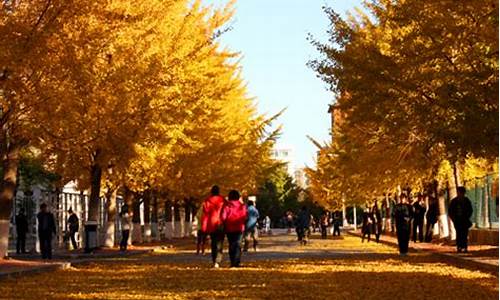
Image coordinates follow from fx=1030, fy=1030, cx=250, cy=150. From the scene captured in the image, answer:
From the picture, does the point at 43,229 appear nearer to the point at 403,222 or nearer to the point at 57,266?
the point at 57,266

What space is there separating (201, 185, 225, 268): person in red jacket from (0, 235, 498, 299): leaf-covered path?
47cm

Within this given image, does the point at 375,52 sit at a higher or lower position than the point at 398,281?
higher

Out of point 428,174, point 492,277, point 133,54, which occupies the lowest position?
point 492,277

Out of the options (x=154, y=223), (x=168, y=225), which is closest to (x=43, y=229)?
(x=154, y=223)

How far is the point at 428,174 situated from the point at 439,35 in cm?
1648

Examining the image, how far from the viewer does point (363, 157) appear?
112 ft

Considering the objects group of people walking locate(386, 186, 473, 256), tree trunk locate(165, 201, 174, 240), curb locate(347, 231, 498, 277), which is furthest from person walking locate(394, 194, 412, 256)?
tree trunk locate(165, 201, 174, 240)

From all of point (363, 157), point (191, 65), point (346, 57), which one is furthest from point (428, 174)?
point (346, 57)

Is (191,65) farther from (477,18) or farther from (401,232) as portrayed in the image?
(477,18)

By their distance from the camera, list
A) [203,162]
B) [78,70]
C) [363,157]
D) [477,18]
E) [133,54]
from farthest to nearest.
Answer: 1. [203,162]
2. [363,157]
3. [133,54]
4. [78,70]
5. [477,18]

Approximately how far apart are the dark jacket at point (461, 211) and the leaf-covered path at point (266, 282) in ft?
8.49

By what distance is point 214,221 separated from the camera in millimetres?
21859

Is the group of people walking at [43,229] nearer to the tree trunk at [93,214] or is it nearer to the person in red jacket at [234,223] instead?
the tree trunk at [93,214]

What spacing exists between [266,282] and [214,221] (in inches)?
202
